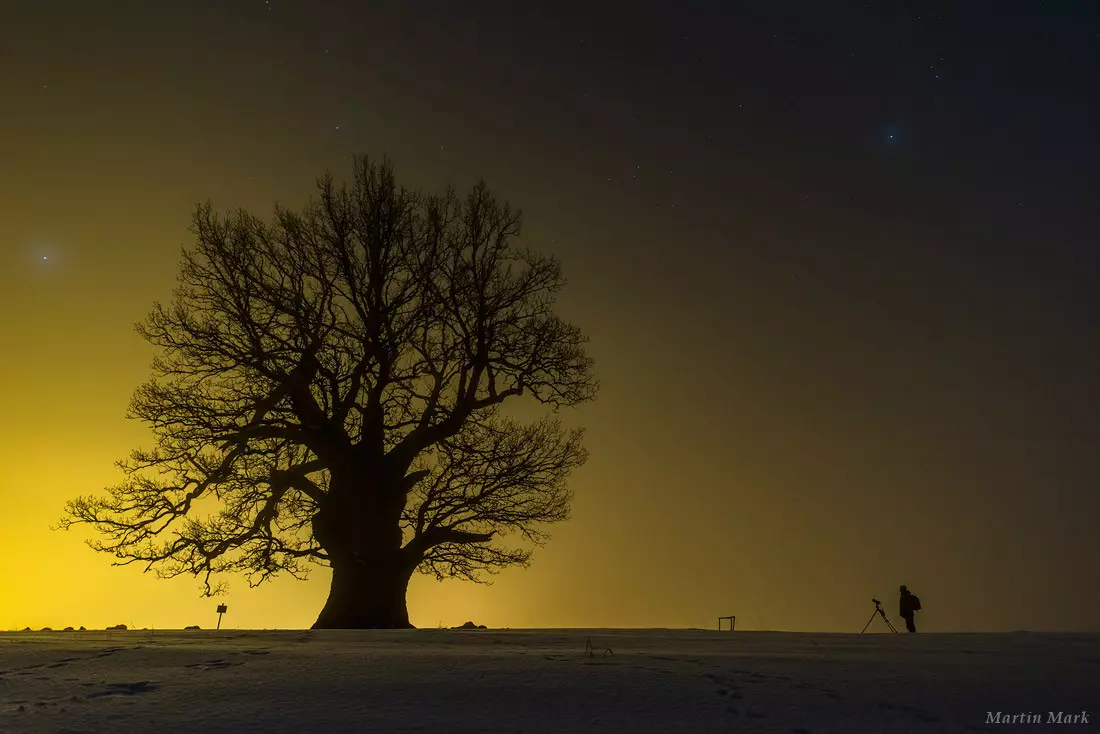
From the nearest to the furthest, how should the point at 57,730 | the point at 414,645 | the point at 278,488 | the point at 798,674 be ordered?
the point at 57,730 < the point at 798,674 < the point at 414,645 < the point at 278,488

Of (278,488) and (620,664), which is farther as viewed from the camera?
(278,488)

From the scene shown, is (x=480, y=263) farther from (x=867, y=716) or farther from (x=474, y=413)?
(x=867, y=716)

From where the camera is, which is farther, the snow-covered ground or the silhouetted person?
the silhouetted person

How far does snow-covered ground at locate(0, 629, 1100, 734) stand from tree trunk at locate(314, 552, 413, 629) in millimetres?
11530

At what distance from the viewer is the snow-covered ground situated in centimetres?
475

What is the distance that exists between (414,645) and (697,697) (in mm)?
3309

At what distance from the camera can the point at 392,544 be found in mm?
19547

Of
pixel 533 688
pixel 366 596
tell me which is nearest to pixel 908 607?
pixel 366 596

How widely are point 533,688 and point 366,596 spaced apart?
14.2 meters

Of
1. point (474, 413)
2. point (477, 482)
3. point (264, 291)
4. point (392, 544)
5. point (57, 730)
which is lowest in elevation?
point (57, 730)

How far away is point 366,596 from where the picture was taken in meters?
19.0

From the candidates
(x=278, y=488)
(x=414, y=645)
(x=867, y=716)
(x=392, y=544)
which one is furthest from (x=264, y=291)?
(x=867, y=716)

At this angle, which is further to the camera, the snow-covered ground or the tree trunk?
the tree trunk

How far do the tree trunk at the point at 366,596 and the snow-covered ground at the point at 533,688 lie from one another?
37.8 ft
